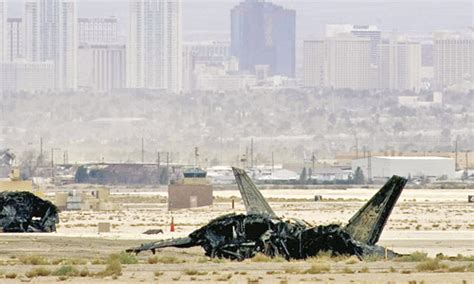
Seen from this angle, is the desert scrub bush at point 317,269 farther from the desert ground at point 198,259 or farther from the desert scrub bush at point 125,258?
the desert scrub bush at point 125,258

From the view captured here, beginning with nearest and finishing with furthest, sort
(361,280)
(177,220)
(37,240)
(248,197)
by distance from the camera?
(361,280), (248,197), (37,240), (177,220)

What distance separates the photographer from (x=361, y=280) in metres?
48.2

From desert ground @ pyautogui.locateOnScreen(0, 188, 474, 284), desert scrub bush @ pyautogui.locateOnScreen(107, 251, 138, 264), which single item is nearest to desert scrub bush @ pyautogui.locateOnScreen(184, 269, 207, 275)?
desert ground @ pyautogui.locateOnScreen(0, 188, 474, 284)

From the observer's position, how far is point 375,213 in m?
56.6

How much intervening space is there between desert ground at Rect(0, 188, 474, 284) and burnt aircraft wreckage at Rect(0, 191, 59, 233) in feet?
4.02

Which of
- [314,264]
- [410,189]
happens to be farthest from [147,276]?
[410,189]

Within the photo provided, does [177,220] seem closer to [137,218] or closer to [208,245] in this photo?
[137,218]

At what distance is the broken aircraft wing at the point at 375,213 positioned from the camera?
56406mm

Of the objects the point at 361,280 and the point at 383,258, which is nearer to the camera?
the point at 361,280

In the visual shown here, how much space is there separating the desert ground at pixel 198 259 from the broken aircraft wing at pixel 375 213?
910mm

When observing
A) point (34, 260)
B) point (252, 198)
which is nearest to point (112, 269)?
point (34, 260)

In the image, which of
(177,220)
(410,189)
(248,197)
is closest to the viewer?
(248,197)

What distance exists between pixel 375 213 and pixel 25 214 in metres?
31.9

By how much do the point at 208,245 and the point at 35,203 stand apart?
29.5 m
